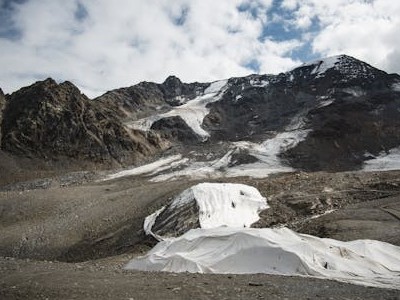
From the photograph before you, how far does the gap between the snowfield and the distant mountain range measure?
156 ft

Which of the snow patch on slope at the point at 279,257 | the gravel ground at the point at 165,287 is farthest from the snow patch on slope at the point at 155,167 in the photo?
the gravel ground at the point at 165,287

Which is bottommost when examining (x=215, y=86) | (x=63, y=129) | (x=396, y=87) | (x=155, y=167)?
(x=155, y=167)

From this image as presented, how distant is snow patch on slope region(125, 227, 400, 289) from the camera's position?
1505 centimetres

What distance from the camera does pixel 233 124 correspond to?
14088 cm

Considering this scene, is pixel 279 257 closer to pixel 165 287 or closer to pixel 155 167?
pixel 165 287

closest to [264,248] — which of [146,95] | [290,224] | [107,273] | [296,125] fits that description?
[107,273]

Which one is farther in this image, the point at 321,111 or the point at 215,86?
the point at 215,86

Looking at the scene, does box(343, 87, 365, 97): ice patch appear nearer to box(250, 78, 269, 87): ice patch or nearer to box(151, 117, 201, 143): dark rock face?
box(250, 78, 269, 87): ice patch

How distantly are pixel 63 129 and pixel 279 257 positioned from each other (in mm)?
87354

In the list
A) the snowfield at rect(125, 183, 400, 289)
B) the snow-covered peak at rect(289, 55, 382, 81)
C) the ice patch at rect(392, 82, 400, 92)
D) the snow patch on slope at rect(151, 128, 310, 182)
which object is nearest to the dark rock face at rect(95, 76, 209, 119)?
the snow-covered peak at rect(289, 55, 382, 81)

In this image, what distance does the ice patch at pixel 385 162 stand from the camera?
73.9 metres

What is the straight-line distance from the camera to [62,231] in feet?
111

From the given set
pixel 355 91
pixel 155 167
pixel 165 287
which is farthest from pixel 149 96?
pixel 165 287

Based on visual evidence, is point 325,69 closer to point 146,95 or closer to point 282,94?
point 282,94
